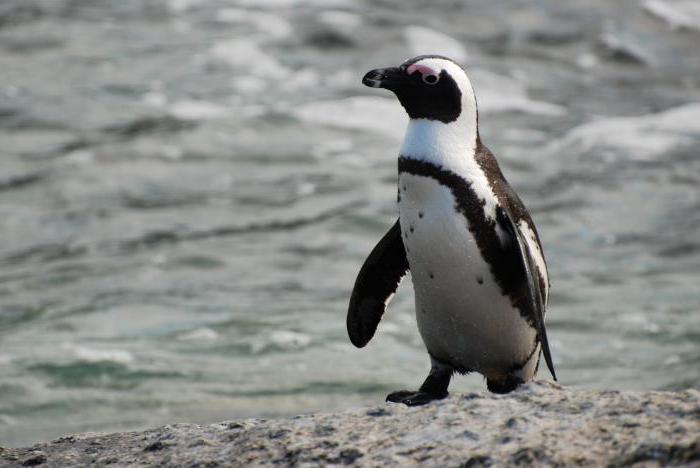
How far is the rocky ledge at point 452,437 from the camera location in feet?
9.37

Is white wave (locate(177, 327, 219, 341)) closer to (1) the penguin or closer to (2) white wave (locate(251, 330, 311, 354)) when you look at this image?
(2) white wave (locate(251, 330, 311, 354))

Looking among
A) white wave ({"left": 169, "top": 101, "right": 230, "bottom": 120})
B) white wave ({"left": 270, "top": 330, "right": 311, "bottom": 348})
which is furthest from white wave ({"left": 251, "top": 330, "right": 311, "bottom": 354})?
white wave ({"left": 169, "top": 101, "right": 230, "bottom": 120})

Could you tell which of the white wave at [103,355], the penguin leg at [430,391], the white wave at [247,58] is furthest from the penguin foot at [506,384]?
the white wave at [247,58]

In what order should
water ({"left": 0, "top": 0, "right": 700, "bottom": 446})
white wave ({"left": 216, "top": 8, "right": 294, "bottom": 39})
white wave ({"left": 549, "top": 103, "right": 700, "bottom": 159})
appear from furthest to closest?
white wave ({"left": 216, "top": 8, "right": 294, "bottom": 39})
white wave ({"left": 549, "top": 103, "right": 700, "bottom": 159})
water ({"left": 0, "top": 0, "right": 700, "bottom": 446})

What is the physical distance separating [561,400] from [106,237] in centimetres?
795

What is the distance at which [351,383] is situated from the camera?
8.02 m

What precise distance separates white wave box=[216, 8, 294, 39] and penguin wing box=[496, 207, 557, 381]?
11.9 metres

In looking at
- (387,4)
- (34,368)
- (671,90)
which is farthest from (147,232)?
(387,4)

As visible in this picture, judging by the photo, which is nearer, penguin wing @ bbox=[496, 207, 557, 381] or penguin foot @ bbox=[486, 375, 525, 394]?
penguin wing @ bbox=[496, 207, 557, 381]

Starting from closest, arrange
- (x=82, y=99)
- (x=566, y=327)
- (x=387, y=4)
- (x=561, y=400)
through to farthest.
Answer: (x=561, y=400)
(x=566, y=327)
(x=82, y=99)
(x=387, y=4)

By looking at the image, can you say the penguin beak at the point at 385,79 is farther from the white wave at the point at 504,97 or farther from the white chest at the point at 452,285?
the white wave at the point at 504,97

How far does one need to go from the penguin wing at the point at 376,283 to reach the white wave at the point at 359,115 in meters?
8.60

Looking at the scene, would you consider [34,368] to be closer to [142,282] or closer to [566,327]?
[142,282]

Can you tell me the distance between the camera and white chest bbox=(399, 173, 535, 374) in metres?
3.99
